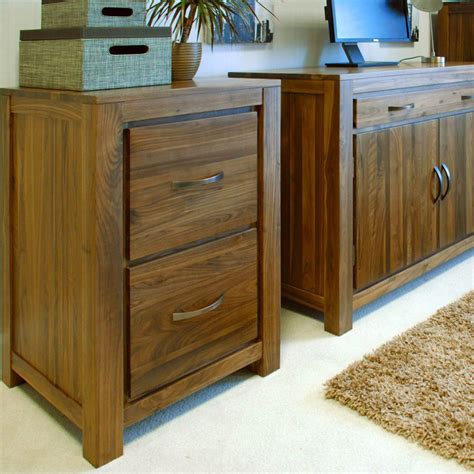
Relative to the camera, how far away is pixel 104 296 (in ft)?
4.08

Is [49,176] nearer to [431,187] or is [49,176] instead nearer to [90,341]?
[90,341]

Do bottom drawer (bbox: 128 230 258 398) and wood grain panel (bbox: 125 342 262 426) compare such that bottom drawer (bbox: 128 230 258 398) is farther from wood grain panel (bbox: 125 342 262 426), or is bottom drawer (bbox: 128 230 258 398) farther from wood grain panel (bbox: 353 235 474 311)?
wood grain panel (bbox: 353 235 474 311)

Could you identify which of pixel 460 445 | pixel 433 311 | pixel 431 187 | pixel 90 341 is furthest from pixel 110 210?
pixel 431 187

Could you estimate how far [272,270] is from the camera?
164 centimetres

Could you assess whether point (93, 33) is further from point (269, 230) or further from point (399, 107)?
point (399, 107)

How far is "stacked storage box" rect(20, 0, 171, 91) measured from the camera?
128 centimetres

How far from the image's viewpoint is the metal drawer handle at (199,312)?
141 cm

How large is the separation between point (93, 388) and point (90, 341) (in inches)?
3.9

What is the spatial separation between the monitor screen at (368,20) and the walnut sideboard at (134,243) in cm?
79

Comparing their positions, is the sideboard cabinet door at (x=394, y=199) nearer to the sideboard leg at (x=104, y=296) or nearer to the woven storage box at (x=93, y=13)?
the woven storage box at (x=93, y=13)

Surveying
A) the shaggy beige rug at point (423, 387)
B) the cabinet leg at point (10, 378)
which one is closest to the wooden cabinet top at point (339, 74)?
the shaggy beige rug at point (423, 387)

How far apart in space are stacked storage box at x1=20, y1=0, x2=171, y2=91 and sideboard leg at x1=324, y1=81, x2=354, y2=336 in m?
0.59

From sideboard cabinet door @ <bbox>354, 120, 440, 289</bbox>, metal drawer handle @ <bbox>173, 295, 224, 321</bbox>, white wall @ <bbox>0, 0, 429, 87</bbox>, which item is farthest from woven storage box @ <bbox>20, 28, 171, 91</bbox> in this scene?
sideboard cabinet door @ <bbox>354, 120, 440, 289</bbox>

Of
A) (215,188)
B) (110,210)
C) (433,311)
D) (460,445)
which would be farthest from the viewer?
(433,311)
